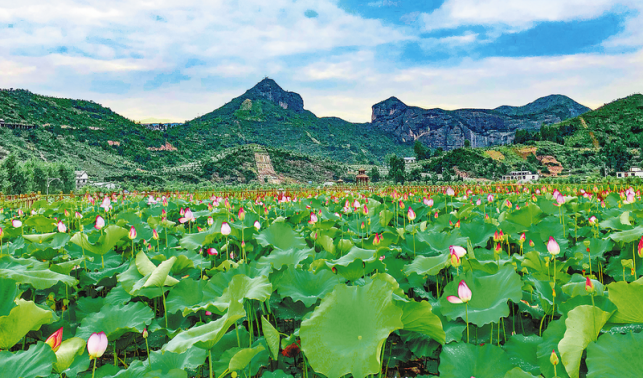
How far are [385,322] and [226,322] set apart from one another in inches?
21.1

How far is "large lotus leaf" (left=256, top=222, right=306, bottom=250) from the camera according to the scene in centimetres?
285

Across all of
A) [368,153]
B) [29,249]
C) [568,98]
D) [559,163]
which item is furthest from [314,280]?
[568,98]

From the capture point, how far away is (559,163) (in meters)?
61.5

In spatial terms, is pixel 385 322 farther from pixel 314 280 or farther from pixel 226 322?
pixel 314 280

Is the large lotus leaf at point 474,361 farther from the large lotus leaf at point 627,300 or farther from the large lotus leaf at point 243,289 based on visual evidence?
the large lotus leaf at point 243,289

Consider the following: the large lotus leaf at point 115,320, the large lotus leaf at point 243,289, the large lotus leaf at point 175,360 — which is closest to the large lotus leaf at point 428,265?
the large lotus leaf at point 243,289

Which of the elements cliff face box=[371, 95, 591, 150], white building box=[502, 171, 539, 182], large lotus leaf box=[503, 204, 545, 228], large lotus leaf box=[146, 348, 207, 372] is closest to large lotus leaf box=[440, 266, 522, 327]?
large lotus leaf box=[146, 348, 207, 372]

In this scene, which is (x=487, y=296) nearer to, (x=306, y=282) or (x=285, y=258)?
(x=306, y=282)

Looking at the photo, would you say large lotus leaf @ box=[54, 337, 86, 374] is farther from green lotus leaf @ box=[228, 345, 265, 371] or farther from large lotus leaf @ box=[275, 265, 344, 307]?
large lotus leaf @ box=[275, 265, 344, 307]

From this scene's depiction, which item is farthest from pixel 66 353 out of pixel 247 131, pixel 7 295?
pixel 247 131

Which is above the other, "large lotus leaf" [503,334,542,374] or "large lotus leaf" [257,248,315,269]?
"large lotus leaf" [257,248,315,269]

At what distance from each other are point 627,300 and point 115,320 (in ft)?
7.04

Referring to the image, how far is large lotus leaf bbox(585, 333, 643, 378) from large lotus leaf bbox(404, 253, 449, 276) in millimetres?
830

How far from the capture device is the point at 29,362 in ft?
3.84
